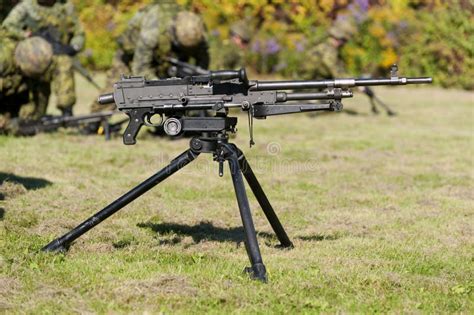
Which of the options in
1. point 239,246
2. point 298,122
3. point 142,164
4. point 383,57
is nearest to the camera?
point 239,246

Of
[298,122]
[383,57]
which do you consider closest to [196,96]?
[298,122]

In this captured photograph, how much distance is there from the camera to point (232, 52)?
2309cm

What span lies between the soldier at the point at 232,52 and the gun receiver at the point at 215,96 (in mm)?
15911

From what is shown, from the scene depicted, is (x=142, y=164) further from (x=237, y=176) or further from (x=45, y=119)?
(x=237, y=176)

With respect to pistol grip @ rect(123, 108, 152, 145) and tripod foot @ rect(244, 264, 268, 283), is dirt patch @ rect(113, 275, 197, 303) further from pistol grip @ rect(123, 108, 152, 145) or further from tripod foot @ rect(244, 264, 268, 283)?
pistol grip @ rect(123, 108, 152, 145)

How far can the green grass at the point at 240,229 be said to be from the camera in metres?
5.23

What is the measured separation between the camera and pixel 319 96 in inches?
231

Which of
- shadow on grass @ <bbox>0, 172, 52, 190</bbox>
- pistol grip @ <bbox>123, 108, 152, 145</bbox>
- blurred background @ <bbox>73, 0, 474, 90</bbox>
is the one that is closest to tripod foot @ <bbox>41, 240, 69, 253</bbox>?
pistol grip @ <bbox>123, 108, 152, 145</bbox>

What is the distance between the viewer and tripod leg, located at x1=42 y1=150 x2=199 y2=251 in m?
5.91

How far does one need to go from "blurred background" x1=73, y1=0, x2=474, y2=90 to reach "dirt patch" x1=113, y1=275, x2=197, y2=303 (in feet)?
64.5

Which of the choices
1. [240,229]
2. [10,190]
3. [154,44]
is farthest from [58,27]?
[240,229]

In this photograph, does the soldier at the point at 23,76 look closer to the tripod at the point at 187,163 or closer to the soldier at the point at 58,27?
the soldier at the point at 58,27

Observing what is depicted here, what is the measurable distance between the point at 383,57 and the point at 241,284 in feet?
71.1

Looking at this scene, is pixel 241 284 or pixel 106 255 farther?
pixel 106 255
